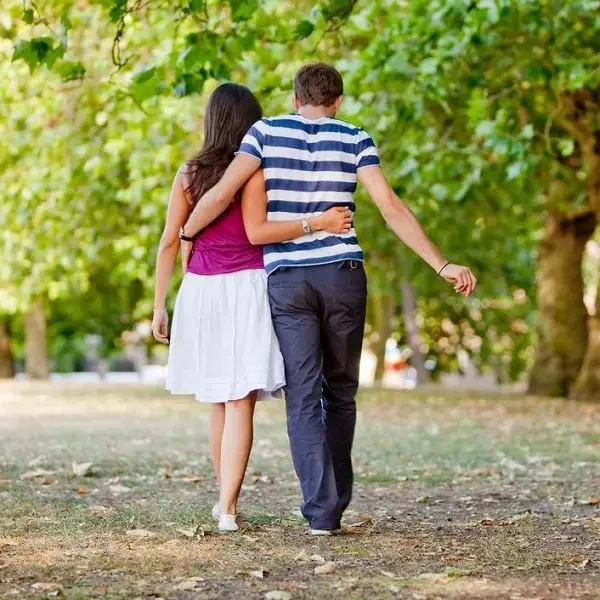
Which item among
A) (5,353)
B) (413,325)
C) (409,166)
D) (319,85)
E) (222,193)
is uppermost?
(409,166)

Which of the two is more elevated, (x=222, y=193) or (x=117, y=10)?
(x=117, y=10)

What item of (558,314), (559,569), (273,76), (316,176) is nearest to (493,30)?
(273,76)

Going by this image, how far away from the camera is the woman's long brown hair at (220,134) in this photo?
6.18 metres

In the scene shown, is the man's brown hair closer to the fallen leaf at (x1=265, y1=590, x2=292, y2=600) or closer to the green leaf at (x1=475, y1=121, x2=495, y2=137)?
the fallen leaf at (x1=265, y1=590, x2=292, y2=600)

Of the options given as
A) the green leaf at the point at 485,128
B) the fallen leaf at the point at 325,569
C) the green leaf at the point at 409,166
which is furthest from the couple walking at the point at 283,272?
the green leaf at the point at 409,166

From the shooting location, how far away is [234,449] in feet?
20.3

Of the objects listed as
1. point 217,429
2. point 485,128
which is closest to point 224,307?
point 217,429

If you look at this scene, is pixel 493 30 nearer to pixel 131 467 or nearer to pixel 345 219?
pixel 131 467

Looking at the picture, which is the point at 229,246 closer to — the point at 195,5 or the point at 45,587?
the point at 45,587

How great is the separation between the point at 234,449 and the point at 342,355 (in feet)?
2.18

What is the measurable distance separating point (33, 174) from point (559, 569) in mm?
15523

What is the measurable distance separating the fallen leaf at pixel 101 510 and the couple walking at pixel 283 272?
0.89 m

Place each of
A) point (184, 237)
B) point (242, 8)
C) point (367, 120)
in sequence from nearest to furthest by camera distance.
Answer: point (184, 237) < point (242, 8) < point (367, 120)

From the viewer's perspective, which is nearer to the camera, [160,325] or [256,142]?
[256,142]
